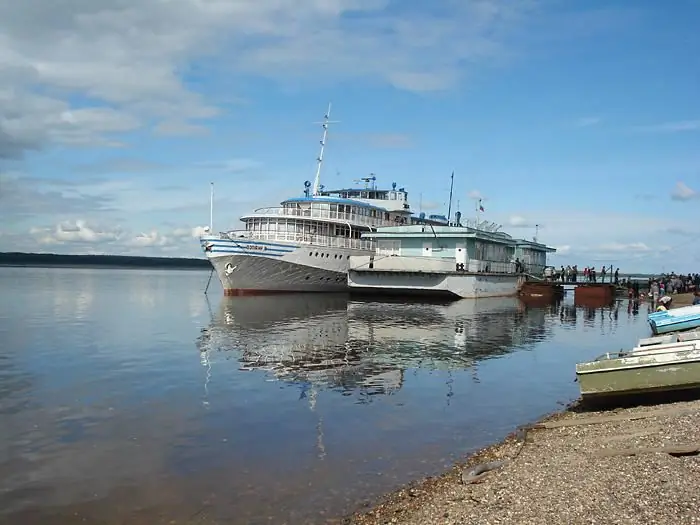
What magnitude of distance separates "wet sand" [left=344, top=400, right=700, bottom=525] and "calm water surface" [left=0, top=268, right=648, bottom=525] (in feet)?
3.12

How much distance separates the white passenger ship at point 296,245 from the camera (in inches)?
1844

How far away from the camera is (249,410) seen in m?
13.6

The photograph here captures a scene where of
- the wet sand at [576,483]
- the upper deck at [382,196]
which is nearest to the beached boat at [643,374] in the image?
the wet sand at [576,483]

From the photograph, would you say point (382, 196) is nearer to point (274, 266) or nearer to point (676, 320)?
point (274, 266)

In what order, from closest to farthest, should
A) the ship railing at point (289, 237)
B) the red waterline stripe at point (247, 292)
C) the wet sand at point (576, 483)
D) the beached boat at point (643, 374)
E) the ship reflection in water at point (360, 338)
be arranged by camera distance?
1. the wet sand at point (576, 483)
2. the beached boat at point (643, 374)
3. the ship reflection in water at point (360, 338)
4. the ship railing at point (289, 237)
5. the red waterline stripe at point (247, 292)

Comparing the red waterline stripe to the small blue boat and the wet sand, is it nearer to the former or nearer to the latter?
the small blue boat

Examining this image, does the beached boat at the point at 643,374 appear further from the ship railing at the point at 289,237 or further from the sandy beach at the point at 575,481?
the ship railing at the point at 289,237

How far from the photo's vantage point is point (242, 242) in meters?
46.1

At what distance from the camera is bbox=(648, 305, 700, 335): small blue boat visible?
22.0m

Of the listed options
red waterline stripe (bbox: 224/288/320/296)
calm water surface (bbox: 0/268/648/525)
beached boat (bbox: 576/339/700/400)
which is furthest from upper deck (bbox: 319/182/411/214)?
beached boat (bbox: 576/339/700/400)

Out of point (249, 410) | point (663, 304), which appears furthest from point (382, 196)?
point (249, 410)

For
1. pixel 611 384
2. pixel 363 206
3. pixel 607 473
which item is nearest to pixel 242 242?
pixel 363 206

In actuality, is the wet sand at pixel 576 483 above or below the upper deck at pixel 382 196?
below

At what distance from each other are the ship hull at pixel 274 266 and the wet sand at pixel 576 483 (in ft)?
122
